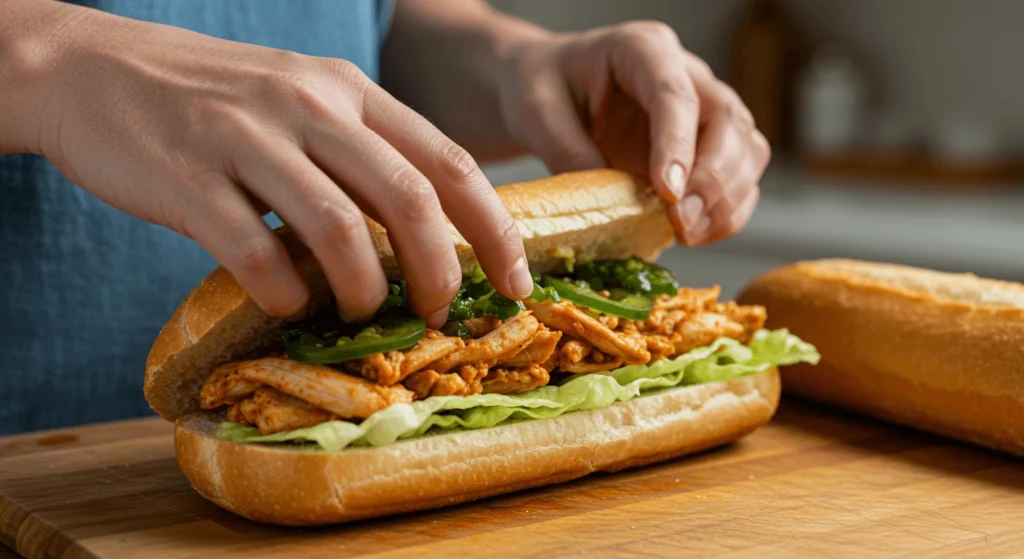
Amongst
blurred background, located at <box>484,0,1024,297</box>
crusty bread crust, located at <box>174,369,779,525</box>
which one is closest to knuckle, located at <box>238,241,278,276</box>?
crusty bread crust, located at <box>174,369,779,525</box>

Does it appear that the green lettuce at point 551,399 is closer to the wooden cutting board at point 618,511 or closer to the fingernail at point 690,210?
the wooden cutting board at point 618,511

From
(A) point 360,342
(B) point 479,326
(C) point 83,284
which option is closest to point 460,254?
(B) point 479,326

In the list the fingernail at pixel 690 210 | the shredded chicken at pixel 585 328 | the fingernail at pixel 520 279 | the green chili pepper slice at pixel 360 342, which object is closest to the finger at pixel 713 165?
the fingernail at pixel 690 210

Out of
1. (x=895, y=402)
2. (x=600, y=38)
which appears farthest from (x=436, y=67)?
(x=895, y=402)

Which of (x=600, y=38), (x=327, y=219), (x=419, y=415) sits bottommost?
(x=419, y=415)

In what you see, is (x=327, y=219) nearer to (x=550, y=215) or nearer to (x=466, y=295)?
(x=466, y=295)

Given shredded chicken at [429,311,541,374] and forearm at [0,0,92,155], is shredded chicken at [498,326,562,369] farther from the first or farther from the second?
forearm at [0,0,92,155]

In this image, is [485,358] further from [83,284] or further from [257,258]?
[83,284]
